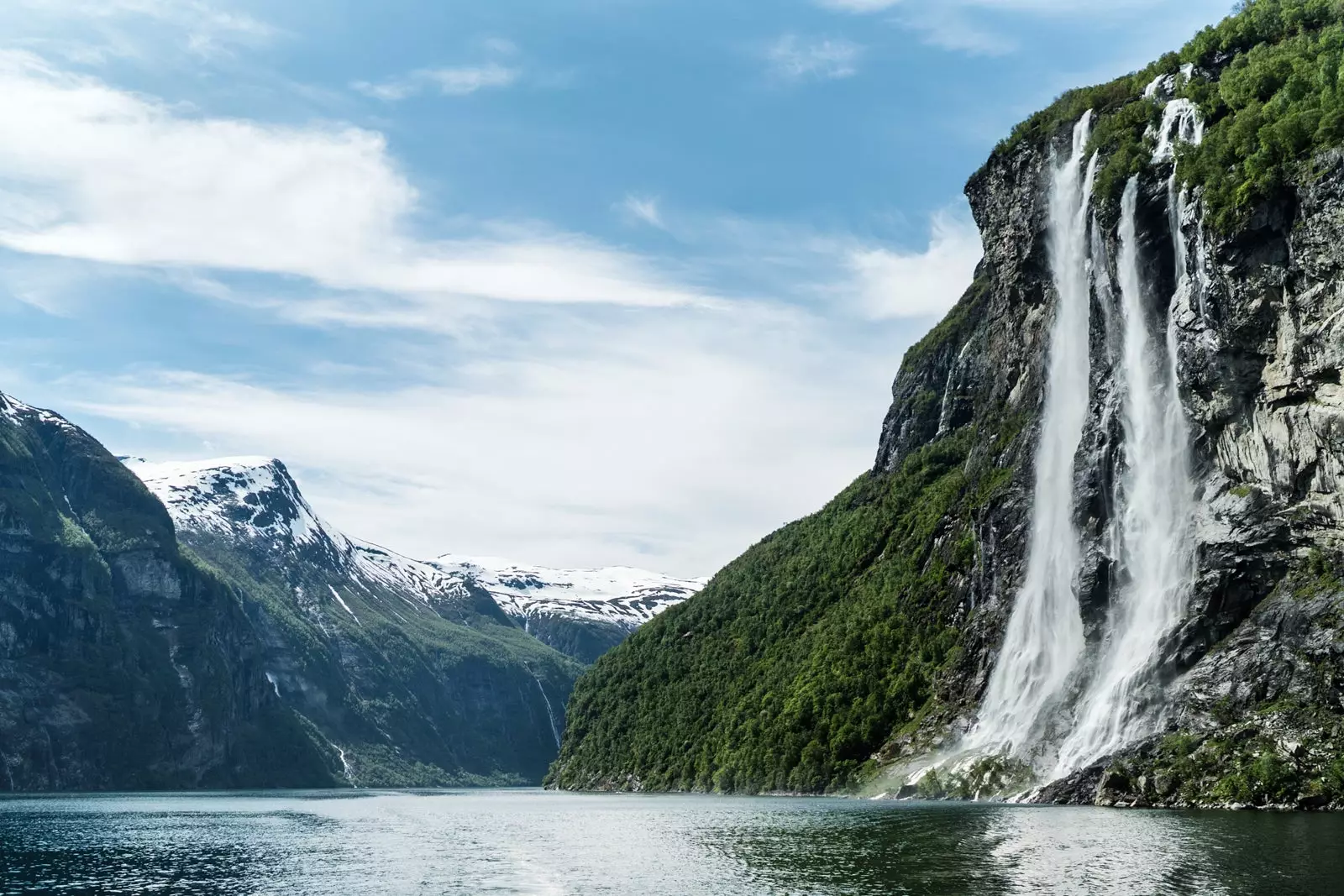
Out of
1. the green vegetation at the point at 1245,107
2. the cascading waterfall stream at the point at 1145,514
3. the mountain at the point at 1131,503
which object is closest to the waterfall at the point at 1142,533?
the cascading waterfall stream at the point at 1145,514

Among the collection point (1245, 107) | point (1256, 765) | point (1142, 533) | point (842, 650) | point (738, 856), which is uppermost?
point (1245, 107)

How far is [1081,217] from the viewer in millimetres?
132750

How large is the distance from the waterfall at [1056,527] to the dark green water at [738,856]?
18351 millimetres

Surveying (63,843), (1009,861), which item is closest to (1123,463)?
(1009,861)

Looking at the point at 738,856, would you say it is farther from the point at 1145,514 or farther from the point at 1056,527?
the point at 1056,527

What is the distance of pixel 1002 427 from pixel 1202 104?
143 ft

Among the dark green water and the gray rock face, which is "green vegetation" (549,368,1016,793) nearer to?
the gray rock face

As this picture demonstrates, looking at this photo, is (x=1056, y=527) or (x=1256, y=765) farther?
(x=1056, y=527)

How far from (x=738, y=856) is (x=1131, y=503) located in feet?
206

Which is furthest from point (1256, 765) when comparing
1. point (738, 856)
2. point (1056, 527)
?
point (1056, 527)

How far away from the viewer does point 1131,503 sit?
110 metres

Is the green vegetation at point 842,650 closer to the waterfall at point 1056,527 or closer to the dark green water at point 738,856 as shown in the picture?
the waterfall at point 1056,527

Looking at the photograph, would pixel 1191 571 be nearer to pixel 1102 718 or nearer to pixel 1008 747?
pixel 1102 718

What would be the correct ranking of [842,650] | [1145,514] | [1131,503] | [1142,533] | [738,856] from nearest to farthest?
[738,856], [1142,533], [1145,514], [1131,503], [842,650]
